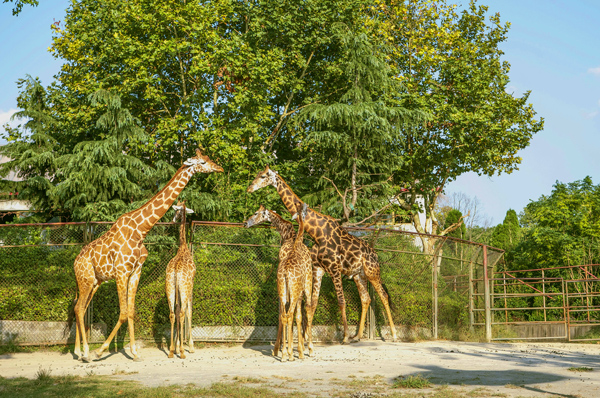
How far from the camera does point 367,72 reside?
1916 centimetres

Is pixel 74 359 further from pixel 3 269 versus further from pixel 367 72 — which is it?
pixel 367 72

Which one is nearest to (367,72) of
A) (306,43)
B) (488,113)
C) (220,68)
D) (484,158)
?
(306,43)

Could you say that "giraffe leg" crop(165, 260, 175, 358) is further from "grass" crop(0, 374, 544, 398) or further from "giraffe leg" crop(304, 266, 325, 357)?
"grass" crop(0, 374, 544, 398)

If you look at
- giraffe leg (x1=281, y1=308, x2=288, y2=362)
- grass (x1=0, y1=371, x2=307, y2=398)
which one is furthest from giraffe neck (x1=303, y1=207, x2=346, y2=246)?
grass (x1=0, y1=371, x2=307, y2=398)

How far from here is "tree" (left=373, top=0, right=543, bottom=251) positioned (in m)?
23.6

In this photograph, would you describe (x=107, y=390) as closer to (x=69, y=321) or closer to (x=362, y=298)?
(x=69, y=321)

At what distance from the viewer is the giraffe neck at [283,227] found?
40.9ft

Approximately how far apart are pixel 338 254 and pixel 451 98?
13763mm

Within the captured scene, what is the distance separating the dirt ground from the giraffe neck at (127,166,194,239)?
2.60 meters

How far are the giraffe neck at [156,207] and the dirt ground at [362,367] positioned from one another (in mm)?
2601

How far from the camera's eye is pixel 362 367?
1006cm

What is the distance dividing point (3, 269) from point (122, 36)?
9096mm

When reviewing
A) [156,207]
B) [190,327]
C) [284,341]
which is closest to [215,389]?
[284,341]

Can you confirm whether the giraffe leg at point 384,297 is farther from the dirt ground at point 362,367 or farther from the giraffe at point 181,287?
the giraffe at point 181,287
